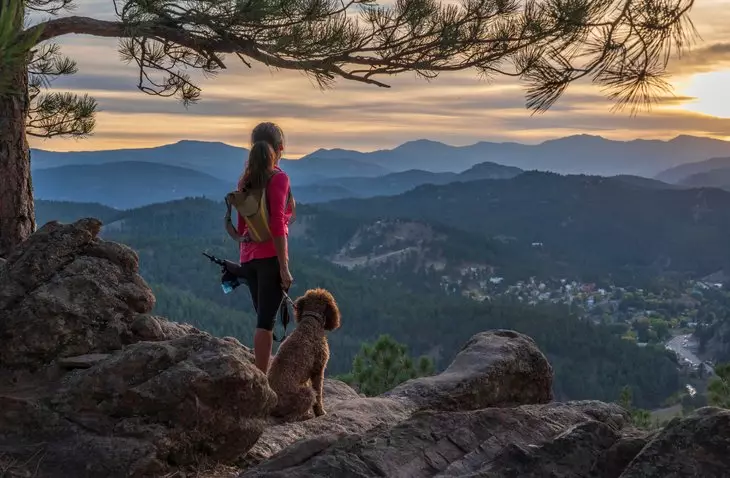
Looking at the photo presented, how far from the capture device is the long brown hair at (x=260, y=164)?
18.4 ft

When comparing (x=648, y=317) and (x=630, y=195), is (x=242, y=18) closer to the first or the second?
(x=648, y=317)

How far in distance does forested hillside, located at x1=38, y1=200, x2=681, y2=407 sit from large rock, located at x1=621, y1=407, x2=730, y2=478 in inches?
2704

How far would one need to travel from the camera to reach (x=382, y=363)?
58.6 feet

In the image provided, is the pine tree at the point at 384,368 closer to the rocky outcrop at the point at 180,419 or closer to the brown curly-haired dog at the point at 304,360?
the rocky outcrop at the point at 180,419

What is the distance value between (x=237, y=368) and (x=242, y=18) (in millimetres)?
4216

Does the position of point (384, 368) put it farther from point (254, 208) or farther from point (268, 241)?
point (254, 208)

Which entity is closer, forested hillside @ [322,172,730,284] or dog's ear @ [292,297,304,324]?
dog's ear @ [292,297,304,324]

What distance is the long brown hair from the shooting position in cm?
561

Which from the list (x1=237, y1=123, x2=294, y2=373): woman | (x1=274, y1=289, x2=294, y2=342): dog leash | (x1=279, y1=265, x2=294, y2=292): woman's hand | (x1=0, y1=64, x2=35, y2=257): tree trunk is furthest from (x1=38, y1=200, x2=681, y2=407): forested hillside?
(x1=279, y1=265, x2=294, y2=292): woman's hand

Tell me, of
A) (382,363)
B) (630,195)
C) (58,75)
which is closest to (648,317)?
(630,195)

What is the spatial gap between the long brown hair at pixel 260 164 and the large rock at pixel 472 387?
6.53 ft

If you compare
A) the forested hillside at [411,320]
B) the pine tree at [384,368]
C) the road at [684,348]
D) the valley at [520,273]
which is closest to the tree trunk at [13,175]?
the pine tree at [384,368]

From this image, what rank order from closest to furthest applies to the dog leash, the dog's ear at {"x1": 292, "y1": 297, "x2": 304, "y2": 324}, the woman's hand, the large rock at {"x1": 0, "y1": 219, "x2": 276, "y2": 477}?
1. the large rock at {"x1": 0, "y1": 219, "x2": 276, "y2": 477}
2. the woman's hand
3. the dog leash
4. the dog's ear at {"x1": 292, "y1": 297, "x2": 304, "y2": 324}

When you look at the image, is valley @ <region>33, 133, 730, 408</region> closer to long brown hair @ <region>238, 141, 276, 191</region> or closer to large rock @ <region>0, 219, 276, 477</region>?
long brown hair @ <region>238, 141, 276, 191</region>
